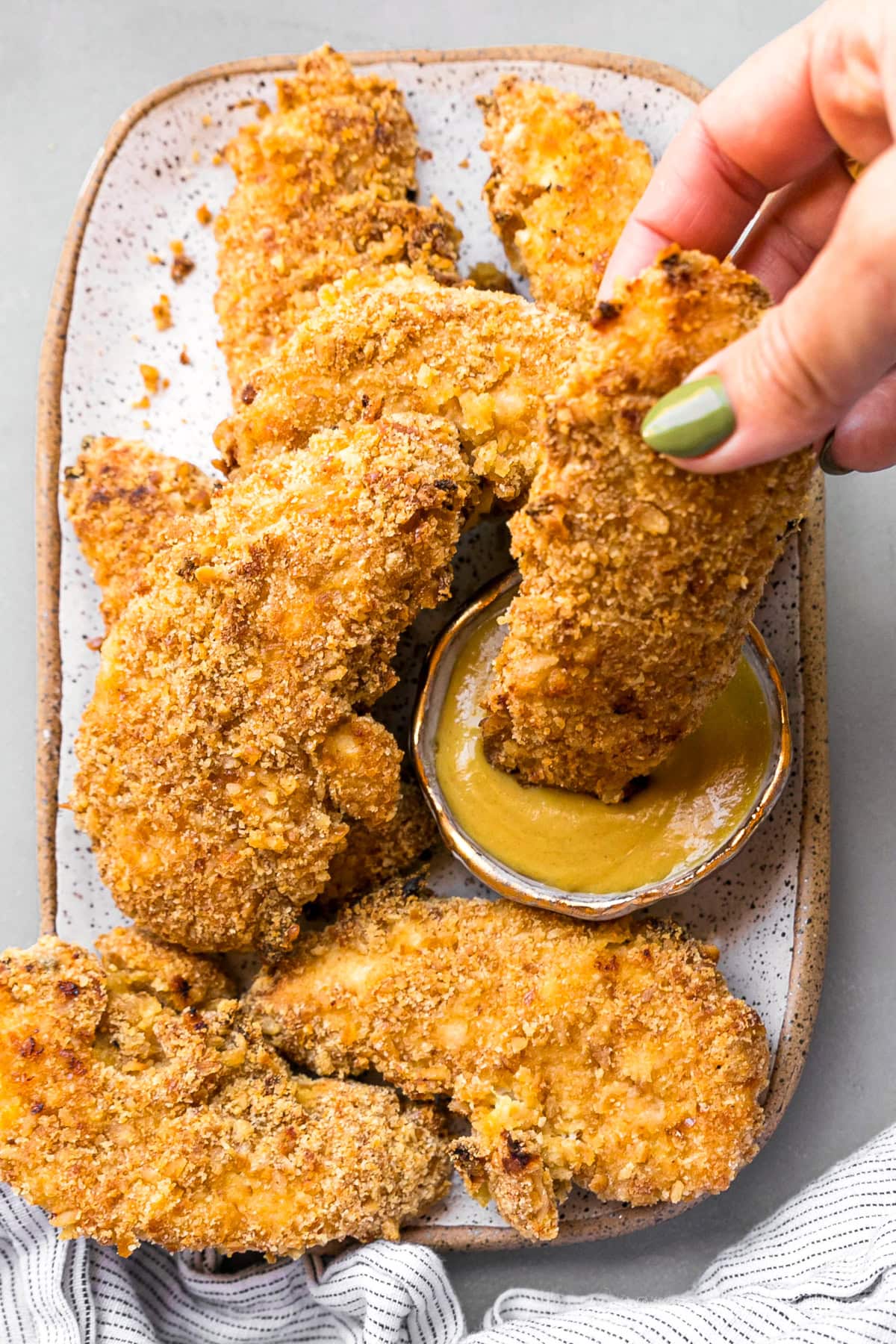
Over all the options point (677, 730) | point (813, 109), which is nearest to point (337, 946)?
point (677, 730)

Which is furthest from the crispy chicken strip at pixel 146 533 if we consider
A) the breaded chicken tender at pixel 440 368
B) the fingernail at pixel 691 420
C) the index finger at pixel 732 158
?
the fingernail at pixel 691 420

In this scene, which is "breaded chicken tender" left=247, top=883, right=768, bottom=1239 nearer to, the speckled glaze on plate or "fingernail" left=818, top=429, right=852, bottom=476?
the speckled glaze on plate

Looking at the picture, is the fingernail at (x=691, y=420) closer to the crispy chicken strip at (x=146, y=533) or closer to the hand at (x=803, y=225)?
the hand at (x=803, y=225)

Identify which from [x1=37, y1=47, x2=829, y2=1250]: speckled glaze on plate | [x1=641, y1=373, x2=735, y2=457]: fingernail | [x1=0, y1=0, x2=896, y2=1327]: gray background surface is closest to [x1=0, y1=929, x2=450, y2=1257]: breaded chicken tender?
[x1=37, y1=47, x2=829, y2=1250]: speckled glaze on plate

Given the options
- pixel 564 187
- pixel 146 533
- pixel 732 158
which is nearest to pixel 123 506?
pixel 146 533

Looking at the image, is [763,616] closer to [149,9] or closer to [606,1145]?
[606,1145]
